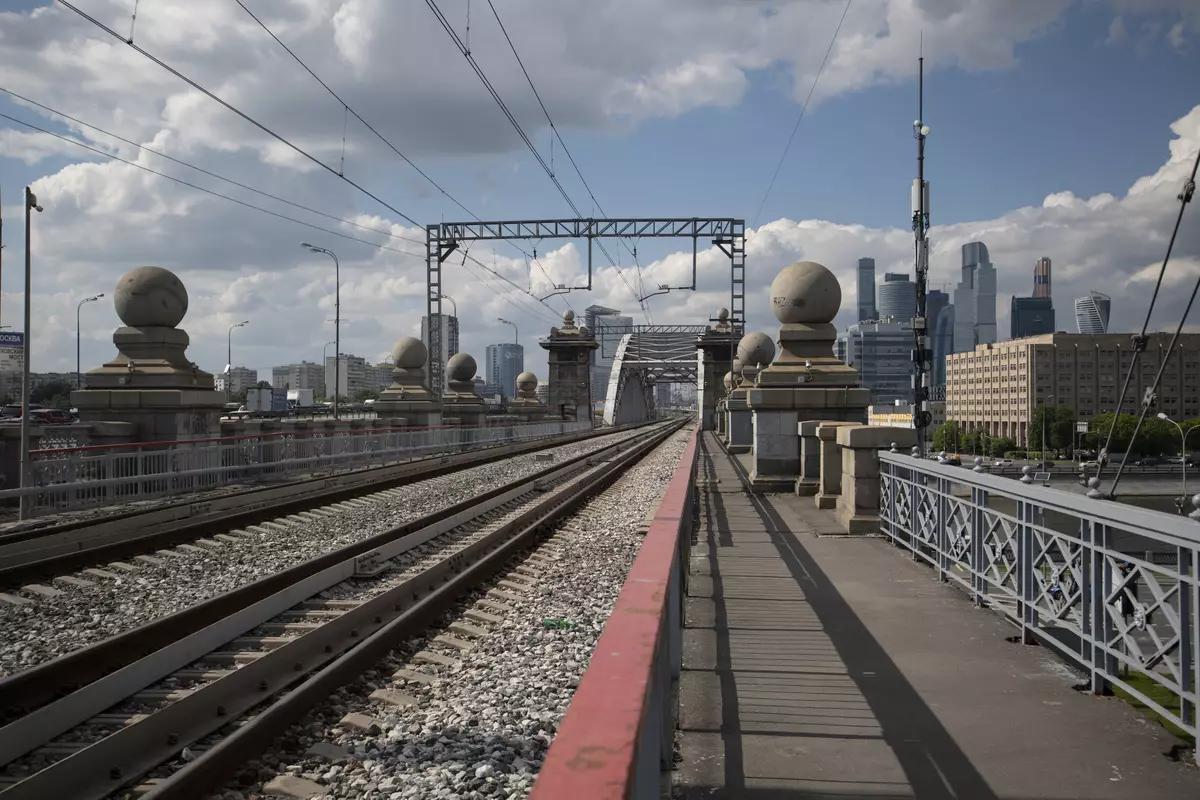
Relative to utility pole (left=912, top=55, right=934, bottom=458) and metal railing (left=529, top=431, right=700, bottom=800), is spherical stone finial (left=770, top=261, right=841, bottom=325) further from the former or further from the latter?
metal railing (left=529, top=431, right=700, bottom=800)

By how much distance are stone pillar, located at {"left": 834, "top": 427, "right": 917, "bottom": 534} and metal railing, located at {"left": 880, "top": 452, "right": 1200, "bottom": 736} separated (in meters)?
3.02

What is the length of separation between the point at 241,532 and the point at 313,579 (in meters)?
4.72

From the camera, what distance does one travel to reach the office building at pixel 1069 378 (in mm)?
94812

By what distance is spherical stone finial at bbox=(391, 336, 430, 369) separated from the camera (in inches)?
1574

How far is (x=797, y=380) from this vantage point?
17422 mm

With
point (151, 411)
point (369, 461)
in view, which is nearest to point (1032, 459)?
point (369, 461)

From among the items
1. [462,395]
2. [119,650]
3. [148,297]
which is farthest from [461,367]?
[119,650]

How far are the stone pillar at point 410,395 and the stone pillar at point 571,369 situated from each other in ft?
163

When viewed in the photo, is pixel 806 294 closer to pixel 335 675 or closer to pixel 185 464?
pixel 185 464

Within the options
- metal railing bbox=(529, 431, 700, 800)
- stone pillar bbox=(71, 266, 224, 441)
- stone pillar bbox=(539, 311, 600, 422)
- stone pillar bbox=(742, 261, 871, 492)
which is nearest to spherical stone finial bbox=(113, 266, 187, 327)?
stone pillar bbox=(71, 266, 224, 441)

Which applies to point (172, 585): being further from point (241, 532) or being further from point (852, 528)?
point (852, 528)

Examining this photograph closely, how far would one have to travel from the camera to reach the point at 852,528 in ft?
38.8

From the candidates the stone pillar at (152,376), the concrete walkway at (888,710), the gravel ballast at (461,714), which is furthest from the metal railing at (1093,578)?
the stone pillar at (152,376)

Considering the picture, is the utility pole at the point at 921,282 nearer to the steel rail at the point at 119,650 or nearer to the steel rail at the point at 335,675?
the steel rail at the point at 335,675
